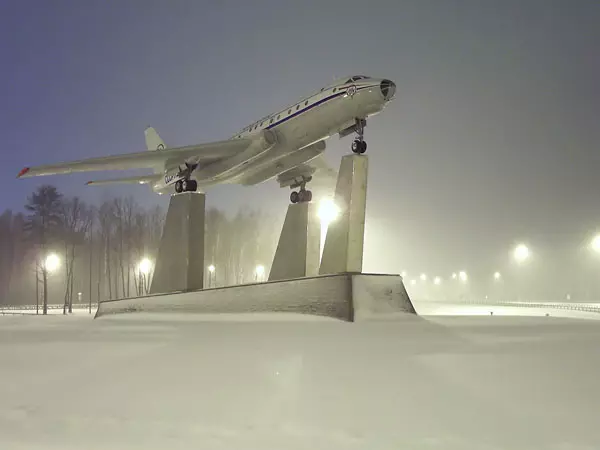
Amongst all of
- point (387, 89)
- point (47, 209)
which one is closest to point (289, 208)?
point (387, 89)

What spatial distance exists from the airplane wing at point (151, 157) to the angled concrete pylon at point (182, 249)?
6.33 ft

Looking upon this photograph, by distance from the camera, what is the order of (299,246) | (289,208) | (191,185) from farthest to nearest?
(289,208), (299,246), (191,185)

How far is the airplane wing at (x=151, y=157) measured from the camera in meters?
21.5

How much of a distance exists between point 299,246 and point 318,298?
23.1ft

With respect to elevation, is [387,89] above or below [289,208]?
above

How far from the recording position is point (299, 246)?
22344 millimetres

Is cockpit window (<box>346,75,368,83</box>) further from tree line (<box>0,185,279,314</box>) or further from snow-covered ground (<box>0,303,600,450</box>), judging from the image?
tree line (<box>0,185,279,314</box>)

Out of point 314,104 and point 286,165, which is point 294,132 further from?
point 286,165

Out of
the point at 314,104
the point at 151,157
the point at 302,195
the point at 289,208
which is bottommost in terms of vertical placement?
the point at 289,208

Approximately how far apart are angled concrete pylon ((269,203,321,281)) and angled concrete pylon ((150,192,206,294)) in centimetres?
364

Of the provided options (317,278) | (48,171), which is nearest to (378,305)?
(317,278)

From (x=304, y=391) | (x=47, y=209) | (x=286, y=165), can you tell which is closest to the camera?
(x=304, y=391)

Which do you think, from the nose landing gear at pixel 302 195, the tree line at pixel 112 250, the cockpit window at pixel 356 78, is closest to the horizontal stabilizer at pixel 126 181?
the nose landing gear at pixel 302 195

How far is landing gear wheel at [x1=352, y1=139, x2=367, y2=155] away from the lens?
57.1ft
